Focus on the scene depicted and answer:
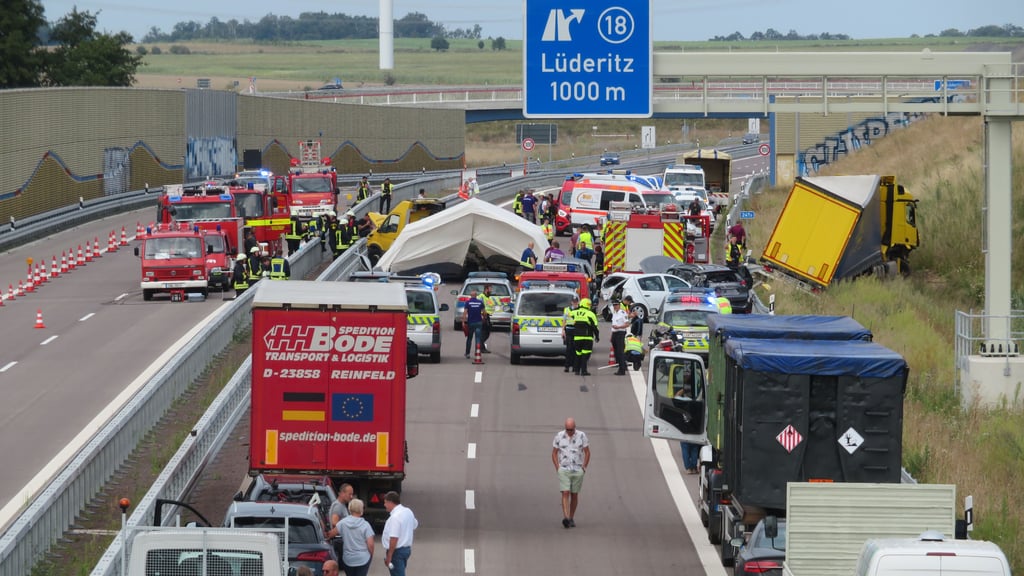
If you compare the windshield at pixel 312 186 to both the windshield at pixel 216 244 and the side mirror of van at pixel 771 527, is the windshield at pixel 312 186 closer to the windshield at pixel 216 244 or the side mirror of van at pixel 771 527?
the windshield at pixel 216 244

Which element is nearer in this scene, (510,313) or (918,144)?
(510,313)

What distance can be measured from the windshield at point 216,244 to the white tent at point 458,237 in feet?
14.4

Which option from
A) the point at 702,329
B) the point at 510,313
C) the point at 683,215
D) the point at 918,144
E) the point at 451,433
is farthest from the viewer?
the point at 918,144

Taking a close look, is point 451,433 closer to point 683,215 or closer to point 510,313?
point 510,313

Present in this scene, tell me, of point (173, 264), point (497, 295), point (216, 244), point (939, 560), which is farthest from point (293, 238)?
point (939, 560)

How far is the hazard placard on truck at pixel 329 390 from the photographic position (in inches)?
838

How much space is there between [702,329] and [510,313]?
627 centimetres

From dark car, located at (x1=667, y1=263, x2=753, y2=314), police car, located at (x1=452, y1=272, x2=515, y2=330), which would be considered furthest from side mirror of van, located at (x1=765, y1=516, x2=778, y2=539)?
dark car, located at (x1=667, y1=263, x2=753, y2=314)

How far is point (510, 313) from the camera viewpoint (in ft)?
131

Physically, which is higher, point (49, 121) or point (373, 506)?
point (49, 121)

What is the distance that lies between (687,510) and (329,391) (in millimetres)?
5643

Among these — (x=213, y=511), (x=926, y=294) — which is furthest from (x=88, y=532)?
(x=926, y=294)

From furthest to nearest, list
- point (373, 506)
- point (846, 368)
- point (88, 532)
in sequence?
1. point (373, 506)
2. point (88, 532)
3. point (846, 368)

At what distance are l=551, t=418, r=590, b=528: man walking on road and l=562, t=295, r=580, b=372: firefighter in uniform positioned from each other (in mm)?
12455
